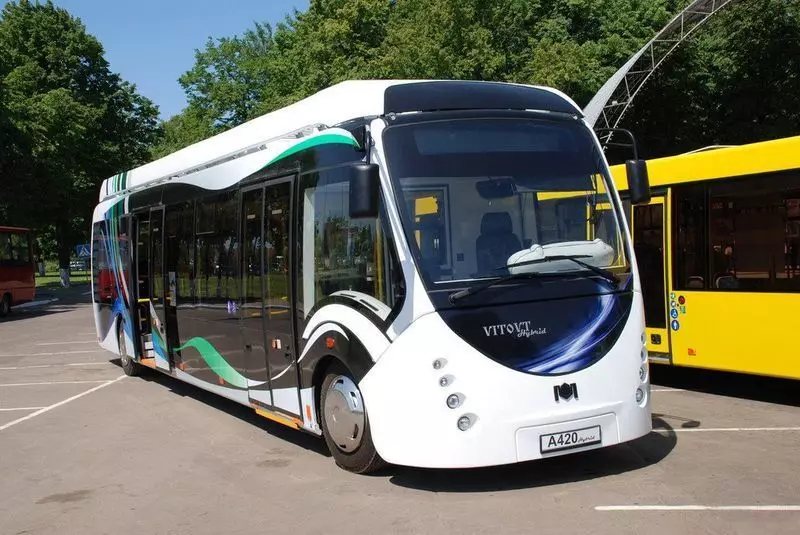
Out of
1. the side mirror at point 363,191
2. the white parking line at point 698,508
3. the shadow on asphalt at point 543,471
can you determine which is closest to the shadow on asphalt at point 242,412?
the shadow on asphalt at point 543,471

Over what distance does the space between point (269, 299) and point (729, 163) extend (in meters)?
5.49

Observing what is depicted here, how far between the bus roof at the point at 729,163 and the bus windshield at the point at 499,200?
3340 millimetres

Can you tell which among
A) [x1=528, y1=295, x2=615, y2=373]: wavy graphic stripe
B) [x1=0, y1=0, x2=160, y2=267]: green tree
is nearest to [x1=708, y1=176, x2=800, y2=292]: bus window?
[x1=528, y1=295, x2=615, y2=373]: wavy graphic stripe

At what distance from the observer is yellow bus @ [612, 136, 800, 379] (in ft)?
29.1

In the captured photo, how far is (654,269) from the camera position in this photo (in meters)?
10.5

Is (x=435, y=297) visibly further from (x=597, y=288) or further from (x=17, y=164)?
(x=17, y=164)

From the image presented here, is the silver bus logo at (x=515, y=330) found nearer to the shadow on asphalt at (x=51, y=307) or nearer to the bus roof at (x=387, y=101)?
the bus roof at (x=387, y=101)

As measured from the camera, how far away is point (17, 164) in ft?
114

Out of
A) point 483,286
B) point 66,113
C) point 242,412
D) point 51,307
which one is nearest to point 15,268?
point 51,307

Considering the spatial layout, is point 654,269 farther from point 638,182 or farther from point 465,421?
point 465,421

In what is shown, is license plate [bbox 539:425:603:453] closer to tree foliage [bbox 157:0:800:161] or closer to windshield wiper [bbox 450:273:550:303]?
windshield wiper [bbox 450:273:550:303]

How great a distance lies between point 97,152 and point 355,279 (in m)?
44.5

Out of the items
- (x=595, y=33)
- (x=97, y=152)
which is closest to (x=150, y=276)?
(x=595, y=33)

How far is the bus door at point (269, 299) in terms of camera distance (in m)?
7.41
